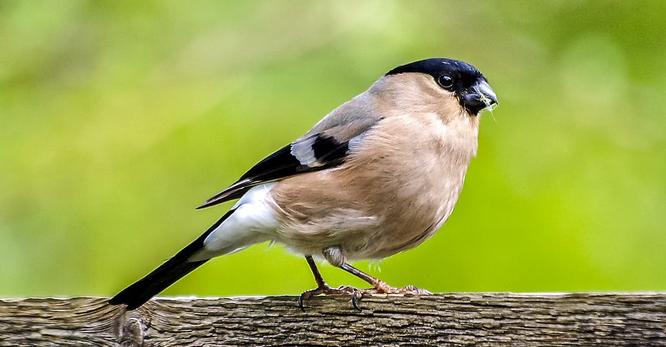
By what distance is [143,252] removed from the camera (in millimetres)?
3584

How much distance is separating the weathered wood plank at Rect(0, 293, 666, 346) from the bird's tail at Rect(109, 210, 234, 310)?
0.10 feet

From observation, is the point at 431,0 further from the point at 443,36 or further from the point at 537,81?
the point at 537,81

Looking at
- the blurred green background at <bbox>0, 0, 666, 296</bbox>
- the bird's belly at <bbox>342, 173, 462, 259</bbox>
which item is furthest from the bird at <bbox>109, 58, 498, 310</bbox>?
the blurred green background at <bbox>0, 0, 666, 296</bbox>

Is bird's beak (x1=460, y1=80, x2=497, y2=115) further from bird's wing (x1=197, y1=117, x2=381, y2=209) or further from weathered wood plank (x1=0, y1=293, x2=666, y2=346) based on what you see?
weathered wood plank (x1=0, y1=293, x2=666, y2=346)

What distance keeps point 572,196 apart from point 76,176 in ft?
5.97

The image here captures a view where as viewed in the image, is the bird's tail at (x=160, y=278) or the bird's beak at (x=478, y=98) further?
the bird's beak at (x=478, y=98)

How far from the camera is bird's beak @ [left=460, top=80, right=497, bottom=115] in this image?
342cm

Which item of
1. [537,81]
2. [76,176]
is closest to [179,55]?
[76,176]

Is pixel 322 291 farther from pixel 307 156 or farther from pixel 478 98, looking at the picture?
pixel 478 98

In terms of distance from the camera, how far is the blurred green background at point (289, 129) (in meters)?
3.32

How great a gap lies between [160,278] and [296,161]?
759mm

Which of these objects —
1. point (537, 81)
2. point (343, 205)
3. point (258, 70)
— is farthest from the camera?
point (258, 70)

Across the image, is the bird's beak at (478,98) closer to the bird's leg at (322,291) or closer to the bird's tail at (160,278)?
the bird's leg at (322,291)

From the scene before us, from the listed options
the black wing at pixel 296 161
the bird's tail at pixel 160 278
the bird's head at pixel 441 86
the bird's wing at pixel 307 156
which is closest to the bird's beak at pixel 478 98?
the bird's head at pixel 441 86
